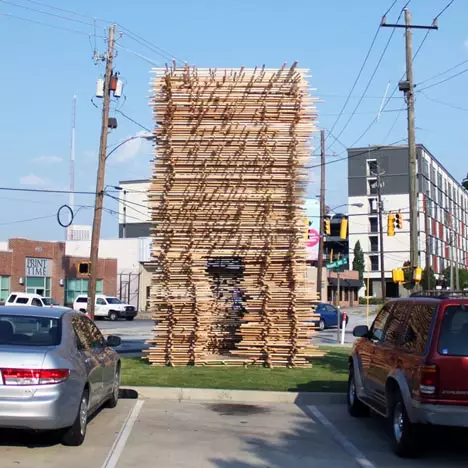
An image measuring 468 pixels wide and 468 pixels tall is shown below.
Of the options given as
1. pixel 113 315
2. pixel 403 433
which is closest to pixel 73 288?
pixel 113 315

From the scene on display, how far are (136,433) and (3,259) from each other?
4337cm

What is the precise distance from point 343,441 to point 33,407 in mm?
3830

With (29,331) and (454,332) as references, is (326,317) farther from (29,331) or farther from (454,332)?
(454,332)

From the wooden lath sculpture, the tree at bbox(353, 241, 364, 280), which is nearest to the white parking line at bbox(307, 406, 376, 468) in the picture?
the wooden lath sculpture

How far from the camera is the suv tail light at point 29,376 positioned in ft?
24.6

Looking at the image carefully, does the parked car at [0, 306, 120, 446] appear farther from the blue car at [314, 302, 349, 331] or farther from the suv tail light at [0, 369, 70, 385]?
the blue car at [314, 302, 349, 331]

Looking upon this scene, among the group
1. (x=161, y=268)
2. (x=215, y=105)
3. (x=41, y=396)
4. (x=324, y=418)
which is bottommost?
(x=324, y=418)

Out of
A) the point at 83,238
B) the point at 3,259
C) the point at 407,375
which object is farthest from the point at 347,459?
the point at 83,238

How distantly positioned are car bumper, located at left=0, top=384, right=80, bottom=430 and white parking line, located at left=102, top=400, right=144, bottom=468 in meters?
0.68

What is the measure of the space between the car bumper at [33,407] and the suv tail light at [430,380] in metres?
3.71

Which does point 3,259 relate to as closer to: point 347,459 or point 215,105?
point 215,105

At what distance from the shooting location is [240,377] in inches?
572

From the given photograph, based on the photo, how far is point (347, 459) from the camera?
8195 mm

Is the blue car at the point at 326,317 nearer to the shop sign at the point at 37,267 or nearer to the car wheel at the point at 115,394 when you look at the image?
the shop sign at the point at 37,267
